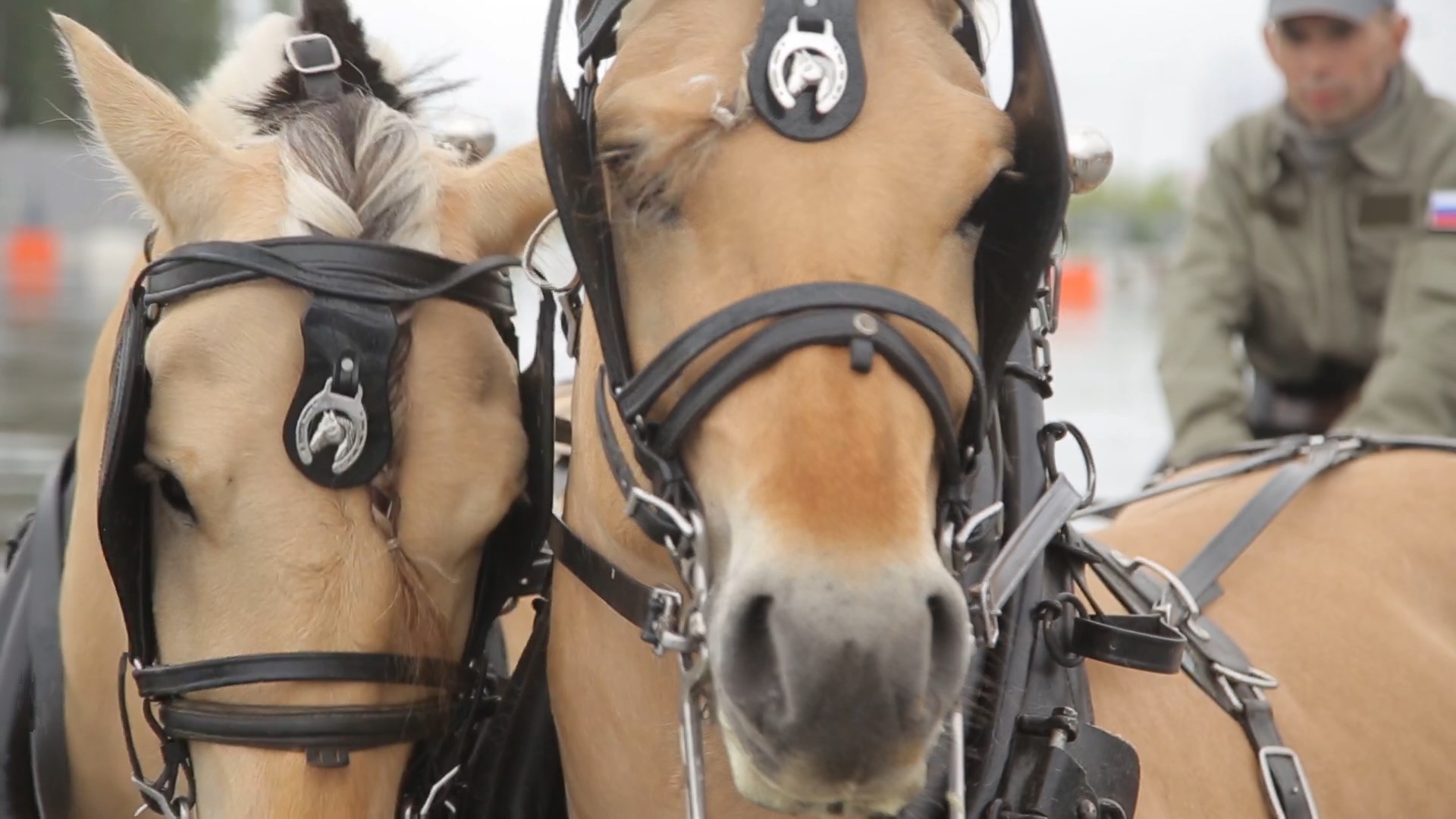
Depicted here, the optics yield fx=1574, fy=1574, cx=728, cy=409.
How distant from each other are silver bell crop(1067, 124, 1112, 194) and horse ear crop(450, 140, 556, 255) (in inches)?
34.3

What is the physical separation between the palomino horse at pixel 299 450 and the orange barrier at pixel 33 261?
72.6 feet

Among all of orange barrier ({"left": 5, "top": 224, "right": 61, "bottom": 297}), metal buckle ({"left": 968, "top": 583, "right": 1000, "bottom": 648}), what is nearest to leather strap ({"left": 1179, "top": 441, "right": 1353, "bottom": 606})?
metal buckle ({"left": 968, "top": 583, "right": 1000, "bottom": 648})

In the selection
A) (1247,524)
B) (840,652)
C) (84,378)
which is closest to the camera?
(840,652)

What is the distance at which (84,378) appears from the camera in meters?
14.4

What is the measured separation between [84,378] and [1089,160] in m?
13.5

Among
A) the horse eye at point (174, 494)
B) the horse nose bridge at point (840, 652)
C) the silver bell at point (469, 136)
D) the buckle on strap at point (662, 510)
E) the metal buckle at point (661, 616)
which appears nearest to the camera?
the horse nose bridge at point (840, 652)

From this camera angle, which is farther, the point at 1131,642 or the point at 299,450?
the point at 1131,642

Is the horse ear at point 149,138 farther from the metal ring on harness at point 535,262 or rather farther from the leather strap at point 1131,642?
the leather strap at point 1131,642

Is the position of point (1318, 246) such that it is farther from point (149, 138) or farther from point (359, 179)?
point (149, 138)

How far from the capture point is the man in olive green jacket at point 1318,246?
180 inches

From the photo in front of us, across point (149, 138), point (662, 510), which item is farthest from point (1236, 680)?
point (149, 138)

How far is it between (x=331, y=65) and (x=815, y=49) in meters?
1.08

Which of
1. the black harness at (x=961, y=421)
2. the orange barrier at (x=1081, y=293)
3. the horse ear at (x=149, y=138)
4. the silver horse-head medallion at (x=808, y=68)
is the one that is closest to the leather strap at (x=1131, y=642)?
the black harness at (x=961, y=421)

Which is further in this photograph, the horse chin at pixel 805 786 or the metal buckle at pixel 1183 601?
the metal buckle at pixel 1183 601
